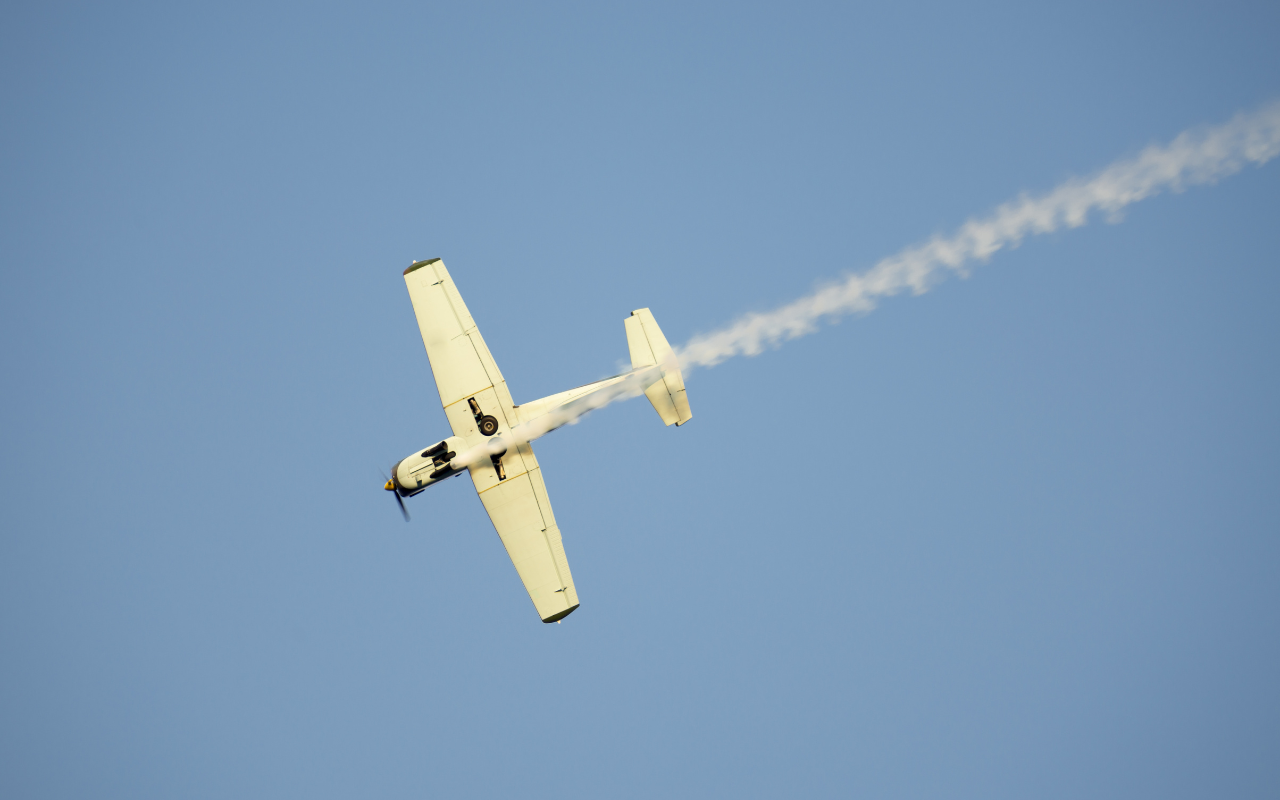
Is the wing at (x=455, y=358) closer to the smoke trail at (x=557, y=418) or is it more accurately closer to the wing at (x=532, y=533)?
the smoke trail at (x=557, y=418)

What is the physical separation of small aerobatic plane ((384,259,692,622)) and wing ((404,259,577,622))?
2 cm

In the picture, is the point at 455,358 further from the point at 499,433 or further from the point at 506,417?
the point at 499,433

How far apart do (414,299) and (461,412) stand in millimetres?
2499

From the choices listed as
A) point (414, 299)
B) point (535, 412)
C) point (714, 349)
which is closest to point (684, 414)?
point (714, 349)

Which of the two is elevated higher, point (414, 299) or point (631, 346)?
point (414, 299)

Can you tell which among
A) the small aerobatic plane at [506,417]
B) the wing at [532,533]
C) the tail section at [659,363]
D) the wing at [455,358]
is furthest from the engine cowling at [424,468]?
the tail section at [659,363]

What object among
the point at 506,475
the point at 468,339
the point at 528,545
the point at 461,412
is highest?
the point at 468,339

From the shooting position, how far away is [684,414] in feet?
67.2

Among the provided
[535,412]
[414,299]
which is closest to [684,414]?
[535,412]

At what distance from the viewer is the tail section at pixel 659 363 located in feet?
66.6

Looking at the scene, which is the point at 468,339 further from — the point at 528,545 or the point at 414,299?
the point at 528,545

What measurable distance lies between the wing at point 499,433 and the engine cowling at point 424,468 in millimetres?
482

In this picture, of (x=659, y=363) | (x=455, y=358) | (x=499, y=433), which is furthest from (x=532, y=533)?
(x=659, y=363)

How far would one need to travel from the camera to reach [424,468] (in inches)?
771
